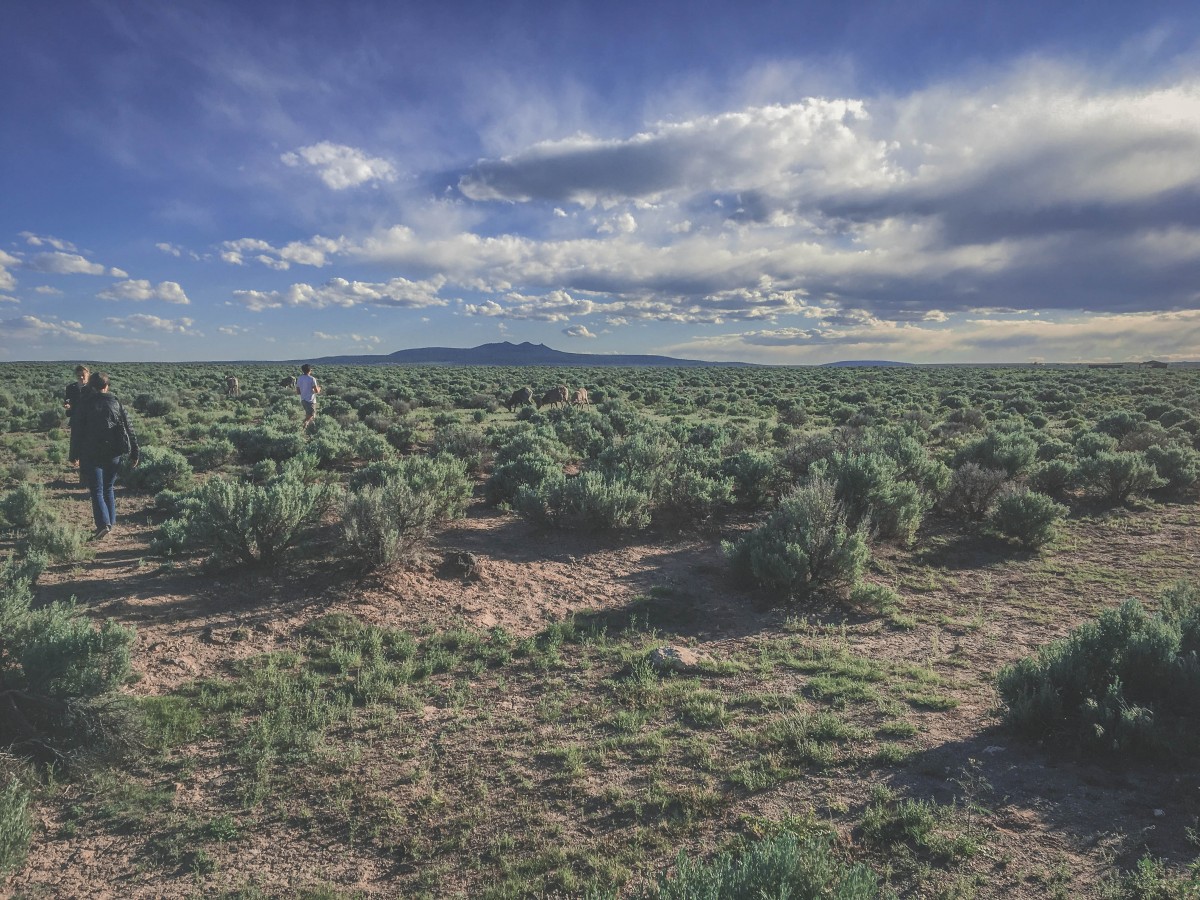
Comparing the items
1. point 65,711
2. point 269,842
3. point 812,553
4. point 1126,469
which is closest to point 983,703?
point 812,553

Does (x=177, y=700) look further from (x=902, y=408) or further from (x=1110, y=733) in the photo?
(x=902, y=408)

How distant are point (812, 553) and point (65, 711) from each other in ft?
21.4

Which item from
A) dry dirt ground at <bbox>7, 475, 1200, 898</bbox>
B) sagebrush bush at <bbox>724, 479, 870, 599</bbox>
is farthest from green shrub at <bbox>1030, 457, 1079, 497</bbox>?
sagebrush bush at <bbox>724, 479, 870, 599</bbox>

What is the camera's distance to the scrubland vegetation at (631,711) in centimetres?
315

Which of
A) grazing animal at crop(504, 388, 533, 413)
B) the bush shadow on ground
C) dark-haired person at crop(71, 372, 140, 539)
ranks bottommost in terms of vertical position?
the bush shadow on ground

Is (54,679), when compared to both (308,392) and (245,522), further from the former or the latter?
(308,392)

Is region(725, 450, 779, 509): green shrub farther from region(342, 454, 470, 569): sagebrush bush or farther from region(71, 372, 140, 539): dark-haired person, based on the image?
region(71, 372, 140, 539): dark-haired person

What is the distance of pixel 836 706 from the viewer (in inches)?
182

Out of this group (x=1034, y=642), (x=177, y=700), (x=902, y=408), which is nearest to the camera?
(x=177, y=700)

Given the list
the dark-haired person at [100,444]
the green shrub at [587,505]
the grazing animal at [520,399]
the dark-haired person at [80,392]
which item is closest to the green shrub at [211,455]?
the dark-haired person at [80,392]

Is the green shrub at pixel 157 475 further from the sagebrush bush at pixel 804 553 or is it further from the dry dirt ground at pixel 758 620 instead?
the sagebrush bush at pixel 804 553

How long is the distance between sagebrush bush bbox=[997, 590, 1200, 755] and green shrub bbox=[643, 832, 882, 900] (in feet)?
7.29

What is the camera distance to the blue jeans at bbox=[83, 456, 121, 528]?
813cm

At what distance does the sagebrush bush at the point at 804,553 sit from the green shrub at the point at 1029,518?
3.27 m
